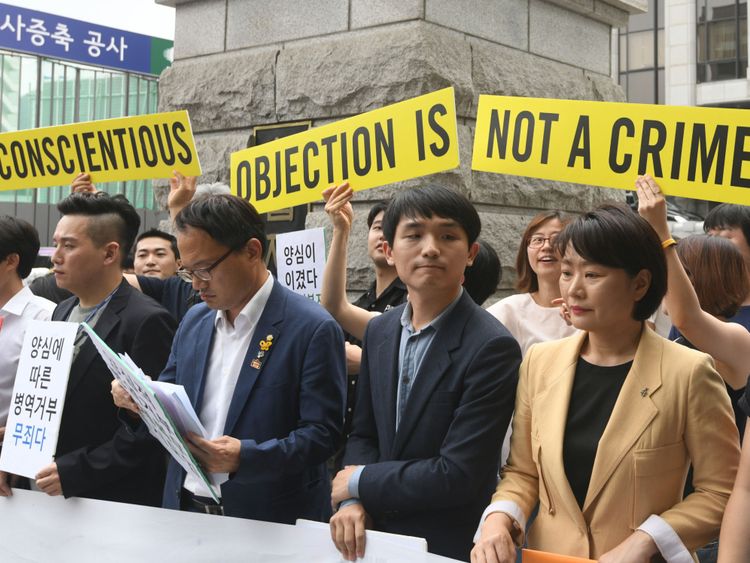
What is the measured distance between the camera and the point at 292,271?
188 inches

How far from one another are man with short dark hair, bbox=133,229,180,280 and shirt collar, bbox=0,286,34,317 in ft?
4.67

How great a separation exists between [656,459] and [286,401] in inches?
48.7

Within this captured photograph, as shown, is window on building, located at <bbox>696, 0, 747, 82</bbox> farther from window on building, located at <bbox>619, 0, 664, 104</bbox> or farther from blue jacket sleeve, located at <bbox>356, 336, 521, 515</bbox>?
blue jacket sleeve, located at <bbox>356, 336, 521, 515</bbox>

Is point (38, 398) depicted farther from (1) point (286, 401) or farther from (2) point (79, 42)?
(2) point (79, 42)

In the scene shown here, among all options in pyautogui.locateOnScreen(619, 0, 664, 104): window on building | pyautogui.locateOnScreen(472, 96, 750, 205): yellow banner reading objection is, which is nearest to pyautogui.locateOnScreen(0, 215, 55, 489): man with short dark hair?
pyautogui.locateOnScreen(472, 96, 750, 205): yellow banner reading objection is

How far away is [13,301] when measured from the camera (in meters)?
4.14

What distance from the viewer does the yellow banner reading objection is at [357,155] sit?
12.6 ft

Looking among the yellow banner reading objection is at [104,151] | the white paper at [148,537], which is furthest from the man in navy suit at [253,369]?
the yellow banner reading objection is at [104,151]

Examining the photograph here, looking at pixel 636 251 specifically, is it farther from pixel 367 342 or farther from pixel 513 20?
pixel 513 20

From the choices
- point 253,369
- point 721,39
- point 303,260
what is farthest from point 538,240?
point 721,39

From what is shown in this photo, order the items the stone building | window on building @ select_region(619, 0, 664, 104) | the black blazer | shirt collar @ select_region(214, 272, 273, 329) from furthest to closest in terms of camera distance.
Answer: window on building @ select_region(619, 0, 664, 104)
the stone building
the black blazer
shirt collar @ select_region(214, 272, 273, 329)

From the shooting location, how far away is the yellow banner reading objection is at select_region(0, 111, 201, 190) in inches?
189

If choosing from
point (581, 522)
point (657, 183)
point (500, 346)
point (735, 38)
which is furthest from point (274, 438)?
point (735, 38)

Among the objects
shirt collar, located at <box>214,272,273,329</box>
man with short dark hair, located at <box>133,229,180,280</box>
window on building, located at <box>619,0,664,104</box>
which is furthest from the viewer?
window on building, located at <box>619,0,664,104</box>
